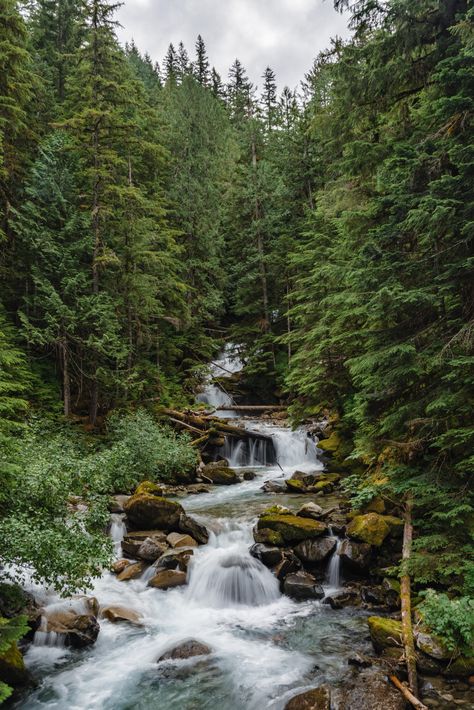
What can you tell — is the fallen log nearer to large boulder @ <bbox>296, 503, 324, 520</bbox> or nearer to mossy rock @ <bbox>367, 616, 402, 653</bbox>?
large boulder @ <bbox>296, 503, 324, 520</bbox>

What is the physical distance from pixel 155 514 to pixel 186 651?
3920mm

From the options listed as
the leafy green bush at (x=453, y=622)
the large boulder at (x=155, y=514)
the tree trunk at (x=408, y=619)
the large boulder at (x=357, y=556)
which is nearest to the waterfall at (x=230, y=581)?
the large boulder at (x=155, y=514)

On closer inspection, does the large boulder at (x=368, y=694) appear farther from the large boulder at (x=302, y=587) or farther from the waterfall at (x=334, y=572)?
the waterfall at (x=334, y=572)

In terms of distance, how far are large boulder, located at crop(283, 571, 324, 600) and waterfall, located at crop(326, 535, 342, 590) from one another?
293mm

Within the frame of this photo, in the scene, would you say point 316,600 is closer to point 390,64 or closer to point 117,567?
point 117,567

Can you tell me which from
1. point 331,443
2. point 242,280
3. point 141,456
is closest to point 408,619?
point 141,456

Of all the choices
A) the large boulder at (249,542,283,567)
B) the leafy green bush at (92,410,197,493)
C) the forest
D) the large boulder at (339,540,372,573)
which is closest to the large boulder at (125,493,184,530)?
the forest

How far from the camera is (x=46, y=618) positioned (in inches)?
287

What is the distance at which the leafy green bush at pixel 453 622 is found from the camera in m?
5.67

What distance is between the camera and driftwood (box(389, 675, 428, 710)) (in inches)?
198

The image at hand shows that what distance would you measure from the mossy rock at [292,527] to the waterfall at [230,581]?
0.80 m

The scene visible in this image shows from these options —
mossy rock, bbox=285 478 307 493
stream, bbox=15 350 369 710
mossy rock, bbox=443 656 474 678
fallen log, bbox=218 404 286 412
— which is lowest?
stream, bbox=15 350 369 710

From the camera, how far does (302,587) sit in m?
8.67

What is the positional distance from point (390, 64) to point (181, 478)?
13871mm
